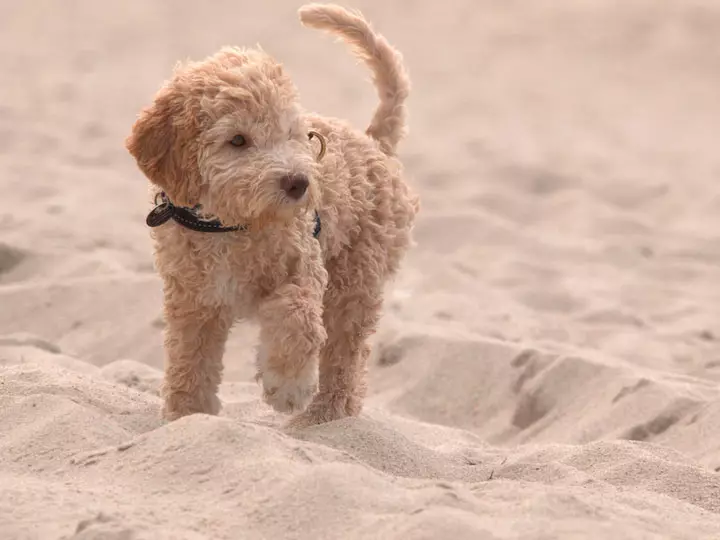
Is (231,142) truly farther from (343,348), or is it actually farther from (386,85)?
(386,85)

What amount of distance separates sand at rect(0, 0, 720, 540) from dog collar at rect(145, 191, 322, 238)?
71 centimetres

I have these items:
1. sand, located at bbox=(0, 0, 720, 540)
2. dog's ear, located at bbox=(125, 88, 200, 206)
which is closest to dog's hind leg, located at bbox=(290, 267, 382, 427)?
sand, located at bbox=(0, 0, 720, 540)

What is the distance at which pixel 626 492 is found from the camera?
3.59 meters

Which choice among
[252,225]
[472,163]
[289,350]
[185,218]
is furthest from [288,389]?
[472,163]

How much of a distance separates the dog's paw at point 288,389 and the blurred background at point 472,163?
2.44 meters

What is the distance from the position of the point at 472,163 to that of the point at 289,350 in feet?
22.9

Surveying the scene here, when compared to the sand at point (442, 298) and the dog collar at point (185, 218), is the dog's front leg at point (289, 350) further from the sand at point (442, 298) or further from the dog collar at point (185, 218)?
the dog collar at point (185, 218)

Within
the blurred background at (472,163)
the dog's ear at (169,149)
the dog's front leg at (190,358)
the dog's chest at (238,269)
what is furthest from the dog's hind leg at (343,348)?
the blurred background at (472,163)

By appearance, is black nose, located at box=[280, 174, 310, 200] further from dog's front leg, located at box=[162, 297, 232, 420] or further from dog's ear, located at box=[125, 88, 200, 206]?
dog's front leg, located at box=[162, 297, 232, 420]

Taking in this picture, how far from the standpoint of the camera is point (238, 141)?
12.4 ft

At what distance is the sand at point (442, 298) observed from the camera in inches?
122

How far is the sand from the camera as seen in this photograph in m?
3.11

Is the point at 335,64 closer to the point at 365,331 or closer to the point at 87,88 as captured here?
the point at 87,88

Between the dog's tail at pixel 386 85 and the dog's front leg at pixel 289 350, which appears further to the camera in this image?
the dog's tail at pixel 386 85
